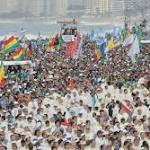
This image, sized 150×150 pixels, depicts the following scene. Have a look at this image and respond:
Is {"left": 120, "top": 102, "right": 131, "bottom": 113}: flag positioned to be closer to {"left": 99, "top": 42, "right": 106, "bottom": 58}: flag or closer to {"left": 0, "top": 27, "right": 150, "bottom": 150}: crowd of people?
{"left": 0, "top": 27, "right": 150, "bottom": 150}: crowd of people

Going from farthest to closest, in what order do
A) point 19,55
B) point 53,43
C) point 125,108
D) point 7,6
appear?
point 7,6, point 53,43, point 19,55, point 125,108

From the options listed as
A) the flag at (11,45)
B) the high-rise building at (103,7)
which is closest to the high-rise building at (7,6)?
the high-rise building at (103,7)

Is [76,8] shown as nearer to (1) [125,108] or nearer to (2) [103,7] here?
(2) [103,7]

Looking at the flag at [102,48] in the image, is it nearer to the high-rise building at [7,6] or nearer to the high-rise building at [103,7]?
the high-rise building at [103,7]

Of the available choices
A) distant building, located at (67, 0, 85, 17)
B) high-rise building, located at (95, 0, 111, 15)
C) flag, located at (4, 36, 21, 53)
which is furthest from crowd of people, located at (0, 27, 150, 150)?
high-rise building, located at (95, 0, 111, 15)

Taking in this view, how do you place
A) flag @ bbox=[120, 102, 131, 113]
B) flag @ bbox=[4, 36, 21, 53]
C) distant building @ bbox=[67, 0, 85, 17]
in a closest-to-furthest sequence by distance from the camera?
flag @ bbox=[120, 102, 131, 113]
flag @ bbox=[4, 36, 21, 53]
distant building @ bbox=[67, 0, 85, 17]

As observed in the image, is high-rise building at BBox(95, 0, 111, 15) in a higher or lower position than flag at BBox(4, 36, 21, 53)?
lower

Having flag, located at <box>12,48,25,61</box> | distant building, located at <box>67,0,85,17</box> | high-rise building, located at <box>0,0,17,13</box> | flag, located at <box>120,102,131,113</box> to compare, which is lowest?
high-rise building, located at <box>0,0,17,13</box>

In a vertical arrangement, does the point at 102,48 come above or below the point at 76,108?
below

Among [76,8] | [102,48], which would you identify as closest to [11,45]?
[102,48]
